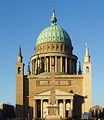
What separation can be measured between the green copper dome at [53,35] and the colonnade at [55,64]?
20.4 feet

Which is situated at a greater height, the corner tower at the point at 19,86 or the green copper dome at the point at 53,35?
the green copper dome at the point at 53,35

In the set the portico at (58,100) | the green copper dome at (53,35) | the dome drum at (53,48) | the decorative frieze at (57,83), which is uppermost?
the green copper dome at (53,35)

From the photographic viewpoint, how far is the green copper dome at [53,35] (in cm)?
8581

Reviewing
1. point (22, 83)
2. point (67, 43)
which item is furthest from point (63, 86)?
point (67, 43)

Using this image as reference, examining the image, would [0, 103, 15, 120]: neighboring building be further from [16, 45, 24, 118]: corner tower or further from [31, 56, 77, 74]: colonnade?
[31, 56, 77, 74]: colonnade

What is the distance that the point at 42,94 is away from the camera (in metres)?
68.9

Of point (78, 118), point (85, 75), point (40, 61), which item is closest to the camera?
point (78, 118)

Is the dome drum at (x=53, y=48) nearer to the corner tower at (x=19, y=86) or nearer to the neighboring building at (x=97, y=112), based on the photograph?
the corner tower at (x=19, y=86)

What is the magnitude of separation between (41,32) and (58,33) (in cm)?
626

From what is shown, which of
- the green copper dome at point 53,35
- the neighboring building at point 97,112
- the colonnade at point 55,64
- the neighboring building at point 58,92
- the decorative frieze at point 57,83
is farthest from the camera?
the green copper dome at point 53,35

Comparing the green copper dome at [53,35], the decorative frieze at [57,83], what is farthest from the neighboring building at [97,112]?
the green copper dome at [53,35]

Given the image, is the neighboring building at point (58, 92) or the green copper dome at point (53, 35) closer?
the neighboring building at point (58, 92)

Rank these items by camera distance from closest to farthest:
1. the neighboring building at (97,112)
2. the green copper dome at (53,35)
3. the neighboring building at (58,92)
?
the neighboring building at (58,92)
the neighboring building at (97,112)
the green copper dome at (53,35)

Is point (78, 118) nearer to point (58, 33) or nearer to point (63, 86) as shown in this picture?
point (63, 86)
